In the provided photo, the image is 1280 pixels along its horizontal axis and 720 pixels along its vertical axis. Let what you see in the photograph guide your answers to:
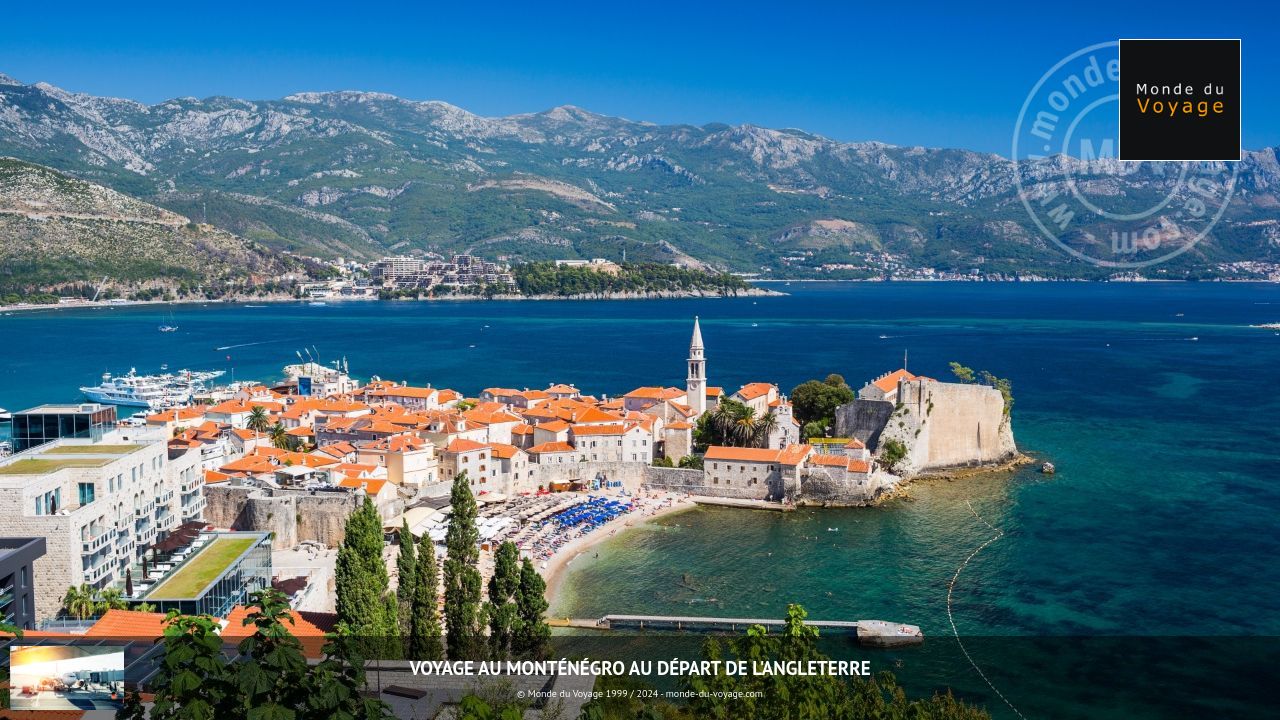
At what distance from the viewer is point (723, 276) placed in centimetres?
17662

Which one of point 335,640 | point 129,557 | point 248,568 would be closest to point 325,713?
point 335,640

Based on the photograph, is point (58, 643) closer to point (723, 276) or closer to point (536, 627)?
point (536, 627)

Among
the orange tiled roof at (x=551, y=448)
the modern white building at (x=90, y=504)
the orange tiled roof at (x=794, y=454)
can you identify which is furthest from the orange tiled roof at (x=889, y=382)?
the modern white building at (x=90, y=504)

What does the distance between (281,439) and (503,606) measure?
22.0 metres

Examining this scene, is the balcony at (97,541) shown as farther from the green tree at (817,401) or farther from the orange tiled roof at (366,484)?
the green tree at (817,401)

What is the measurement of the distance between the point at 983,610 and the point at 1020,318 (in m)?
104

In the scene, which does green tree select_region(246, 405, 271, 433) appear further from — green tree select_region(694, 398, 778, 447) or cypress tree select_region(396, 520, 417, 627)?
cypress tree select_region(396, 520, 417, 627)

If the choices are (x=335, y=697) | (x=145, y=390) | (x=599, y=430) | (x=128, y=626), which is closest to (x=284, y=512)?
(x=128, y=626)

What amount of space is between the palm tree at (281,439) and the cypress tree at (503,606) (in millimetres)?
20092

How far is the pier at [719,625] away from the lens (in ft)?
70.6

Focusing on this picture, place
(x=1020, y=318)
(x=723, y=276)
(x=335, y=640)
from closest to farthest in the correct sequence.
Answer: (x=335, y=640)
(x=1020, y=318)
(x=723, y=276)

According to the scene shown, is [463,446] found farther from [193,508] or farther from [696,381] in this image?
[696,381]

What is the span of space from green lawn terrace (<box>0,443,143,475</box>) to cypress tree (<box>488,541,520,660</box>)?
8930mm

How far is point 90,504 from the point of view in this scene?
19406mm
